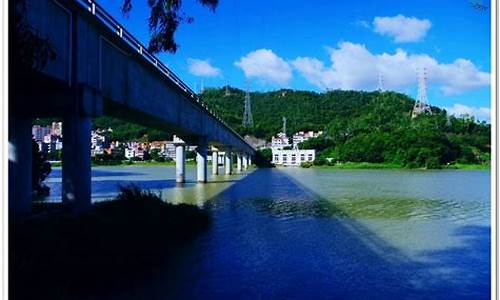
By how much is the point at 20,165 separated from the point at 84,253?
16.1 ft

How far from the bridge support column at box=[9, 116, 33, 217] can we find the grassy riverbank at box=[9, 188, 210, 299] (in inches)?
46.6

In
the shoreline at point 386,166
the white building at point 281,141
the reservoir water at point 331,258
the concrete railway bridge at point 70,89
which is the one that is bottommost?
the reservoir water at point 331,258

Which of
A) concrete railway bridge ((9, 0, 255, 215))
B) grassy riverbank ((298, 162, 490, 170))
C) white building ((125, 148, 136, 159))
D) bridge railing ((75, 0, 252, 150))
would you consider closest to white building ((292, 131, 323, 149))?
grassy riverbank ((298, 162, 490, 170))

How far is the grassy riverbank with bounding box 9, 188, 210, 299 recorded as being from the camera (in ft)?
21.3

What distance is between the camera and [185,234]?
13.4 metres

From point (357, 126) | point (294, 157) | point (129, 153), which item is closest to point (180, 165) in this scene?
point (294, 157)

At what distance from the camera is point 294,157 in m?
128

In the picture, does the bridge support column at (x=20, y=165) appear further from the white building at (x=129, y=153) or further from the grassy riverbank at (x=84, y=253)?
the white building at (x=129, y=153)

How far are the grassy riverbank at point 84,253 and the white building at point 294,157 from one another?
4499 inches

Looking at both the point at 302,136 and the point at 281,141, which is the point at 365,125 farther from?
the point at 281,141

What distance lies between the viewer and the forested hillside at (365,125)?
10031 cm

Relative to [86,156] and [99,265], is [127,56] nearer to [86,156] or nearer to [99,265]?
[86,156]

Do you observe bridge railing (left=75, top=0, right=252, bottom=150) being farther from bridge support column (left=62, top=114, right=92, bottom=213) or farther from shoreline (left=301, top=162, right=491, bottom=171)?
shoreline (left=301, top=162, right=491, bottom=171)

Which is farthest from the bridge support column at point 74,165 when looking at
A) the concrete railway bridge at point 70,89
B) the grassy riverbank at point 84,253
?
the grassy riverbank at point 84,253
